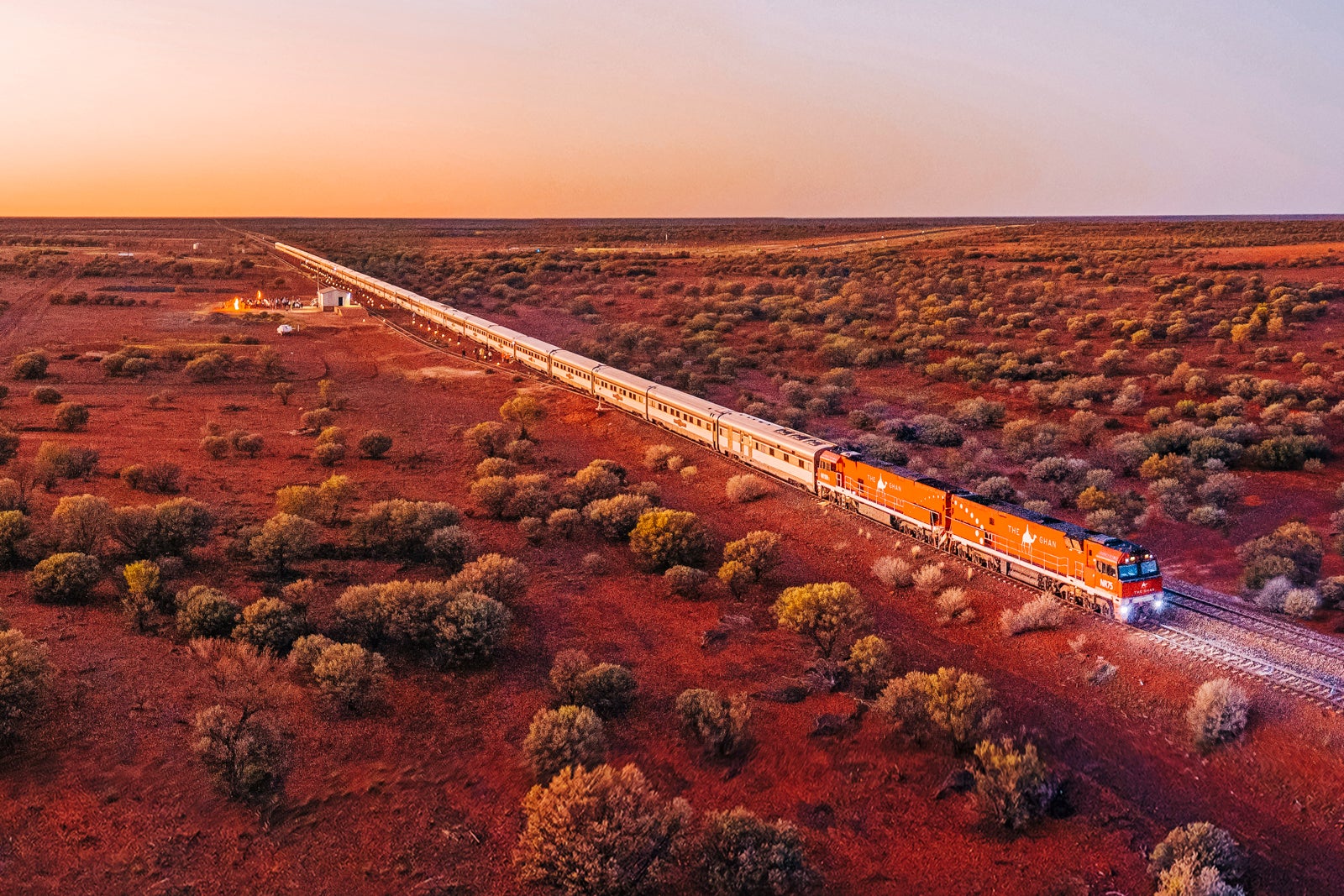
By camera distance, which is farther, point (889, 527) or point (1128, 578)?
point (889, 527)

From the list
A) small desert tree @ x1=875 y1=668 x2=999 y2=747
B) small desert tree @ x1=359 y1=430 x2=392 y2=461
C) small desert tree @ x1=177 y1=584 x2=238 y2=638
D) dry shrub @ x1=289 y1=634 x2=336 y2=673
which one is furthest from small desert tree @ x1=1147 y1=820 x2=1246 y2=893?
small desert tree @ x1=359 y1=430 x2=392 y2=461

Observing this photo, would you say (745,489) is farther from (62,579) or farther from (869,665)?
(62,579)

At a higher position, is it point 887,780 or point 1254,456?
point 1254,456

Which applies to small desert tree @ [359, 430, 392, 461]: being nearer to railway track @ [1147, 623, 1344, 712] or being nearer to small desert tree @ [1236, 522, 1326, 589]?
railway track @ [1147, 623, 1344, 712]

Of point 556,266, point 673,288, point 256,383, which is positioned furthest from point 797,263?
point 256,383

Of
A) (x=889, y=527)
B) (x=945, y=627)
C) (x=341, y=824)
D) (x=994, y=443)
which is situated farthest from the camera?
(x=994, y=443)

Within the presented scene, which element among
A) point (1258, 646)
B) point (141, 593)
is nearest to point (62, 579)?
point (141, 593)

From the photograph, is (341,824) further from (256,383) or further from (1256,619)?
(256,383)
